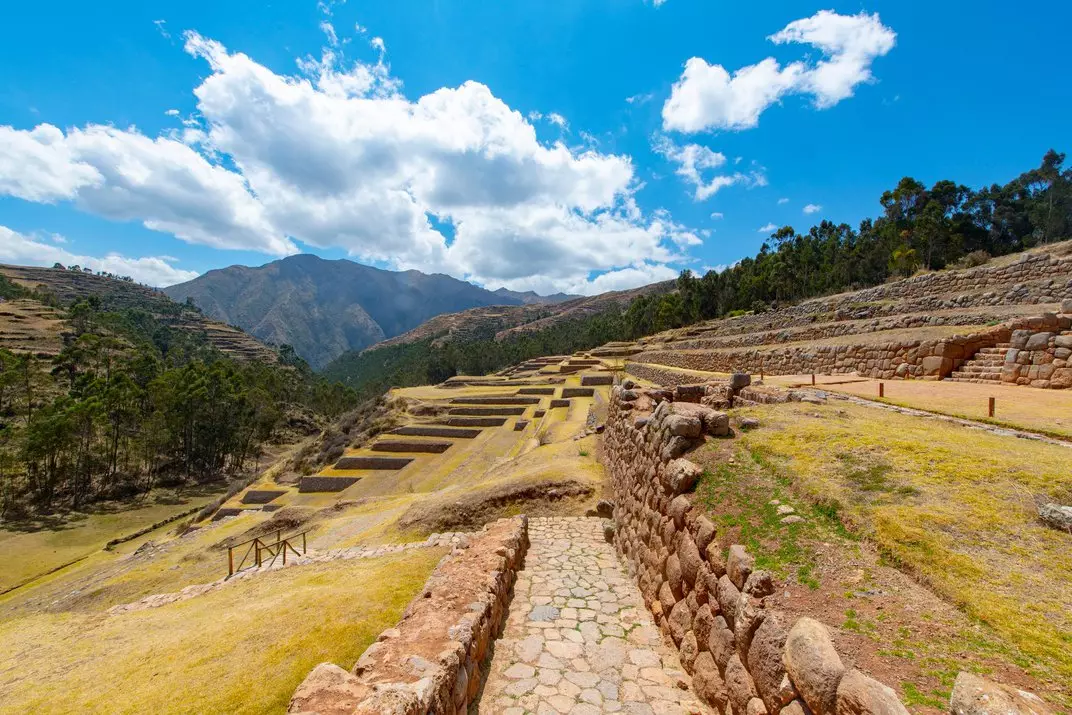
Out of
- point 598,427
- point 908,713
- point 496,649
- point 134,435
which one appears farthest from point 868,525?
point 134,435

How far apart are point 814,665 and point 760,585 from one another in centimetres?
96

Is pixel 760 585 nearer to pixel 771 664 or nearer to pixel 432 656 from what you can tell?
pixel 771 664

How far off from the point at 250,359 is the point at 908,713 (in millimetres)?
151070

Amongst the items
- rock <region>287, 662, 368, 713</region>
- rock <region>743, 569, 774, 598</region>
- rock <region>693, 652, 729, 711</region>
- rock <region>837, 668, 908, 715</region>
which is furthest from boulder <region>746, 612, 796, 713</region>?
rock <region>287, 662, 368, 713</region>

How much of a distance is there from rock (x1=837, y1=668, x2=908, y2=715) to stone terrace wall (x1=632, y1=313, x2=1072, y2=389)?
1315 cm

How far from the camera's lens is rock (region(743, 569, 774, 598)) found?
12.4 feet

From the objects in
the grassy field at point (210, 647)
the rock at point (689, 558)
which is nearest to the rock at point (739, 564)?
the rock at point (689, 558)

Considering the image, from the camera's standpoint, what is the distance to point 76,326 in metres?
80.3

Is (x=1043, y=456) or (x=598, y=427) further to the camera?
(x=598, y=427)

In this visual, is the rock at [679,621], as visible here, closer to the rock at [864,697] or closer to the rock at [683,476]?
the rock at [683,476]

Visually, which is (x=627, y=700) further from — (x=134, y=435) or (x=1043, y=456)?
(x=134, y=435)

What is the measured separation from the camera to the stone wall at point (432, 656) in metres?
3.52

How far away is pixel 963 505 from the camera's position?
413cm

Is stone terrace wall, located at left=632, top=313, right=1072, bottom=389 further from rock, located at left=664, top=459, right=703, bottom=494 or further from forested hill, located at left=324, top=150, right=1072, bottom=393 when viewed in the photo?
forested hill, located at left=324, top=150, right=1072, bottom=393
